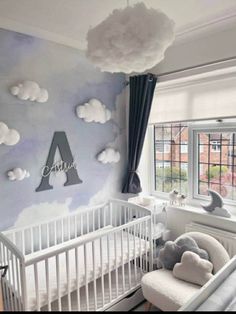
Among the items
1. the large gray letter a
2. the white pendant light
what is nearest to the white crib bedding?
the large gray letter a

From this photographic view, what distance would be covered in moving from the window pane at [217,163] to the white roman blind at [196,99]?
0.27 m

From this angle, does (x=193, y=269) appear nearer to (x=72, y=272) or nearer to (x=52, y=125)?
(x=72, y=272)

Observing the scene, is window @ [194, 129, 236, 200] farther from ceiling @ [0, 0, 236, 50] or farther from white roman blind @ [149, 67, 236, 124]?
ceiling @ [0, 0, 236, 50]

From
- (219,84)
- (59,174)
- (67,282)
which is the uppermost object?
(219,84)

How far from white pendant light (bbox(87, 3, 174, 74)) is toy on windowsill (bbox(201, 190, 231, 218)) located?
165 centimetres

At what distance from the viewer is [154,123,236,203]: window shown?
101 inches

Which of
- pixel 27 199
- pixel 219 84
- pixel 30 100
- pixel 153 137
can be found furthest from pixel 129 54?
pixel 153 137

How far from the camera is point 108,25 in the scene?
1226 mm

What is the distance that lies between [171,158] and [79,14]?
1.85 metres

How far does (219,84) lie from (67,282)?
86.1 inches

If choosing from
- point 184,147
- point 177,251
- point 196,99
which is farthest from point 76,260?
point 196,99

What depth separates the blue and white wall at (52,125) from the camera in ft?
7.07

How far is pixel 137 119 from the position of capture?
9.35 feet

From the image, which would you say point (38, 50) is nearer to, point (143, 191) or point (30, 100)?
point (30, 100)
